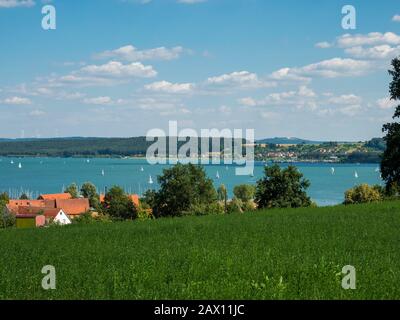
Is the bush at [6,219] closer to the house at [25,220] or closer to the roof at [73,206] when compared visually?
the house at [25,220]

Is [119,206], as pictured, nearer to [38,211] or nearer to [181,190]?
[38,211]

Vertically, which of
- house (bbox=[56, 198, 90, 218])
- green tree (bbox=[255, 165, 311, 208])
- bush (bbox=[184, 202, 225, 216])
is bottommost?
house (bbox=[56, 198, 90, 218])

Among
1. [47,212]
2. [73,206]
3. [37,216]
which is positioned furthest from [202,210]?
[73,206]

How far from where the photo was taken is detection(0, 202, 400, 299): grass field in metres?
10.2

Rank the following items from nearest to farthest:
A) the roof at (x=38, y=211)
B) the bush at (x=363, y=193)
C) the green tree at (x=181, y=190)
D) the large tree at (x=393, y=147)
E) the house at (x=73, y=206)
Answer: the large tree at (x=393, y=147)
the green tree at (x=181, y=190)
the bush at (x=363, y=193)
the roof at (x=38, y=211)
the house at (x=73, y=206)

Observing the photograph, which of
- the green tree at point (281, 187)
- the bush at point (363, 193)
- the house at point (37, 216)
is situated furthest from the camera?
the bush at point (363, 193)

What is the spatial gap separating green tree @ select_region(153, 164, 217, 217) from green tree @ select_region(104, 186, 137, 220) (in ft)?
63.1

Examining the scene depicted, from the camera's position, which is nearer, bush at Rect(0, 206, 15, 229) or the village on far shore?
bush at Rect(0, 206, 15, 229)

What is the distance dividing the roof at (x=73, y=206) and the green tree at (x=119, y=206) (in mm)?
15251

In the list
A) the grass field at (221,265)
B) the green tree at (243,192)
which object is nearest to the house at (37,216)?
the green tree at (243,192)

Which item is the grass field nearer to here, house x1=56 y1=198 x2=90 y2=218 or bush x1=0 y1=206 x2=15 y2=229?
bush x1=0 y1=206 x2=15 y2=229

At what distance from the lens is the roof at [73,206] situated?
360ft

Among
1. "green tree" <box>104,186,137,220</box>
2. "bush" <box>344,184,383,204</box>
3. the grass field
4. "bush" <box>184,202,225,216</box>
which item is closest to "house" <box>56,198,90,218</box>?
"green tree" <box>104,186,137,220</box>
